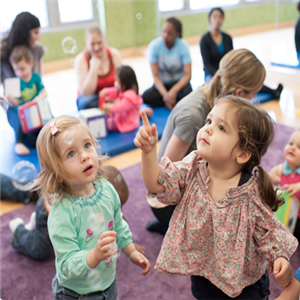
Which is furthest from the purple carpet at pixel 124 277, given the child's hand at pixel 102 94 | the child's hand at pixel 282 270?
the child's hand at pixel 102 94

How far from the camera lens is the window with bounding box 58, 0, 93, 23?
14.1 feet

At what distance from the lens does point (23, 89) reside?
269 cm

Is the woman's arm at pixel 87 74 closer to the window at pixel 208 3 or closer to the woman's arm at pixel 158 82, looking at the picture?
the woman's arm at pixel 158 82

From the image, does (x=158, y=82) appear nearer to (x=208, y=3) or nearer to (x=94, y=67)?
(x=94, y=67)

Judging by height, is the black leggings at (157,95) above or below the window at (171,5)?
below

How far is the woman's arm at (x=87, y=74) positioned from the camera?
9.99ft

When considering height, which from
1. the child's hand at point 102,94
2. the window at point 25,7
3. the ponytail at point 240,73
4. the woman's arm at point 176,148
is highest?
the window at point 25,7

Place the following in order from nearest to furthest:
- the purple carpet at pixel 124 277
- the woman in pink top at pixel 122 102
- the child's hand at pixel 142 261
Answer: the child's hand at pixel 142 261 < the purple carpet at pixel 124 277 < the woman in pink top at pixel 122 102

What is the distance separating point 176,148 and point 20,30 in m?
1.83

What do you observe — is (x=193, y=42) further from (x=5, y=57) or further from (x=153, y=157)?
(x=153, y=157)

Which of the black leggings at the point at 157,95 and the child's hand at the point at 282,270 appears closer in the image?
the child's hand at the point at 282,270

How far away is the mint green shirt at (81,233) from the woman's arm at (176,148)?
1.50 ft

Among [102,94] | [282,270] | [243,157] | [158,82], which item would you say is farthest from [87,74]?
[282,270]

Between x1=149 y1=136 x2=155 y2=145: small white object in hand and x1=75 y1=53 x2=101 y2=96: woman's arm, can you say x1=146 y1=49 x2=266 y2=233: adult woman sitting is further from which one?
x1=75 y1=53 x2=101 y2=96: woman's arm
